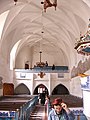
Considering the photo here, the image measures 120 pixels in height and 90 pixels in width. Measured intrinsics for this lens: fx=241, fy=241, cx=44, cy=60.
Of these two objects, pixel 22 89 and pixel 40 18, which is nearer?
pixel 40 18

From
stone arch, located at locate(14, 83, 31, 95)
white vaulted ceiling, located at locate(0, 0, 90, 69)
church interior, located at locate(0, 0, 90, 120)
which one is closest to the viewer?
church interior, located at locate(0, 0, 90, 120)

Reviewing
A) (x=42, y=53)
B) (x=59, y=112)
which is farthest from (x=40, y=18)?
(x=59, y=112)

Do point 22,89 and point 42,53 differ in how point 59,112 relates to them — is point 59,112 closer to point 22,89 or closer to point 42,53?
point 22,89

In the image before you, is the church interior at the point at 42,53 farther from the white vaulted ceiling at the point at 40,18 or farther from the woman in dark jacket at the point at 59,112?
the woman in dark jacket at the point at 59,112

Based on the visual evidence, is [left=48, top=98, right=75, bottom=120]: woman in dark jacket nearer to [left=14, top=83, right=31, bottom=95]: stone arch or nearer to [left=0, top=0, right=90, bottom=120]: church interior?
[left=0, top=0, right=90, bottom=120]: church interior

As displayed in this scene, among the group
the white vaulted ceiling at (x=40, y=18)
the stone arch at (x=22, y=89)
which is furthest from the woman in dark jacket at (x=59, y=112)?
the stone arch at (x=22, y=89)

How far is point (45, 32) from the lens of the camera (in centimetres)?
2514

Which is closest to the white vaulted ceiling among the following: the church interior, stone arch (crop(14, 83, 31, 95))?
the church interior

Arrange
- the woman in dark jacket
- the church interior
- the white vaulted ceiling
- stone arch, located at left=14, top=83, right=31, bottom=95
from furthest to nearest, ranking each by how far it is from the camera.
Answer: stone arch, located at left=14, top=83, right=31, bottom=95, the white vaulted ceiling, the church interior, the woman in dark jacket

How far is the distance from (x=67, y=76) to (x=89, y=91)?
21.5 metres

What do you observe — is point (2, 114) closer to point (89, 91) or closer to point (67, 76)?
point (89, 91)

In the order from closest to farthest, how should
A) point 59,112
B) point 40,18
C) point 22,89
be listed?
point 59,112
point 40,18
point 22,89

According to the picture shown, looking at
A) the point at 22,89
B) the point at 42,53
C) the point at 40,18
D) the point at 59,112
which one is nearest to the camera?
the point at 59,112

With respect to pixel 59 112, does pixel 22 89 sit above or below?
below
